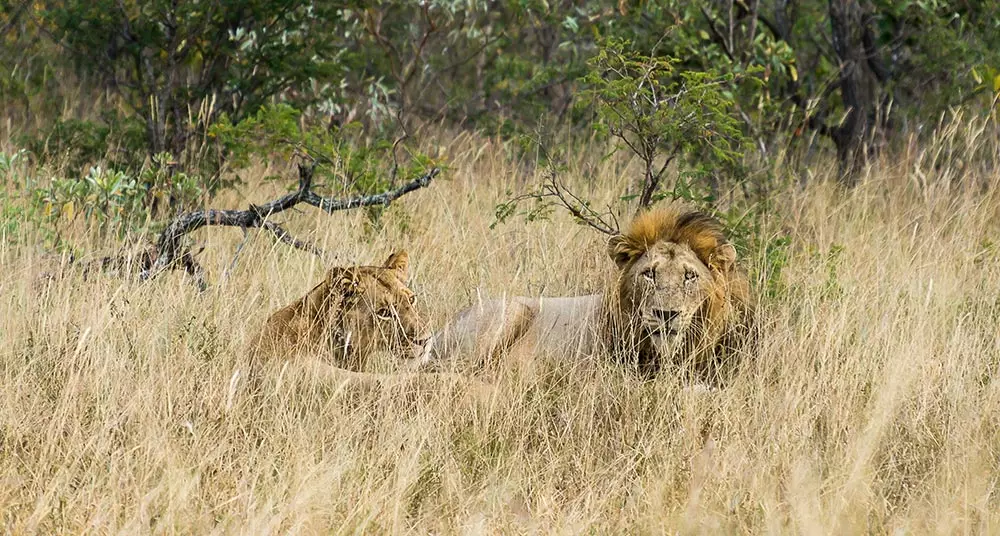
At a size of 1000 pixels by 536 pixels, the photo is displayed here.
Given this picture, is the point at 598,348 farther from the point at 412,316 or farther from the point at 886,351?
the point at 886,351

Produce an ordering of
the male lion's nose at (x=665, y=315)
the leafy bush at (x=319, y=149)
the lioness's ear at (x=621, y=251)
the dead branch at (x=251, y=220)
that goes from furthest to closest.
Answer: the leafy bush at (x=319, y=149) < the dead branch at (x=251, y=220) < the lioness's ear at (x=621, y=251) < the male lion's nose at (x=665, y=315)

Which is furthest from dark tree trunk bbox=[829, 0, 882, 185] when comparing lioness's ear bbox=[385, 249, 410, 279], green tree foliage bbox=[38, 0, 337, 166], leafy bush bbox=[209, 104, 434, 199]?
lioness's ear bbox=[385, 249, 410, 279]

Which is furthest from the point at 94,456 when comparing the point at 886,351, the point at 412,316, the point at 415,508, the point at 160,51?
the point at 160,51

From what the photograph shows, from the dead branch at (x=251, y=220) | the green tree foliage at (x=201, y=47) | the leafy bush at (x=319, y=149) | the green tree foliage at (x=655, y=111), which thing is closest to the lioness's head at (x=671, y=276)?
the green tree foliage at (x=655, y=111)

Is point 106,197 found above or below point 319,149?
below

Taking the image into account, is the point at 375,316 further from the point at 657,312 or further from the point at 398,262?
the point at 657,312

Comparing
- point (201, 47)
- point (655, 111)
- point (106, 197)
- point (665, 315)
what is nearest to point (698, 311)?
point (665, 315)

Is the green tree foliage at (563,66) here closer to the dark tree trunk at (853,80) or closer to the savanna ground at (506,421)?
the dark tree trunk at (853,80)

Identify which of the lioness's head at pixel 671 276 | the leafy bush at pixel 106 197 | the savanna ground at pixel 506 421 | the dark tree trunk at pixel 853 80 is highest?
the dark tree trunk at pixel 853 80

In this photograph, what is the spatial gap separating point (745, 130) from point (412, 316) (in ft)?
15.0

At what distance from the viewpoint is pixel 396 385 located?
4.96 meters

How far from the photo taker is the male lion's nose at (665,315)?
5.20 metres

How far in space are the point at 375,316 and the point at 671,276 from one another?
1.15 meters

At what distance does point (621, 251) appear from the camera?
18.0ft
